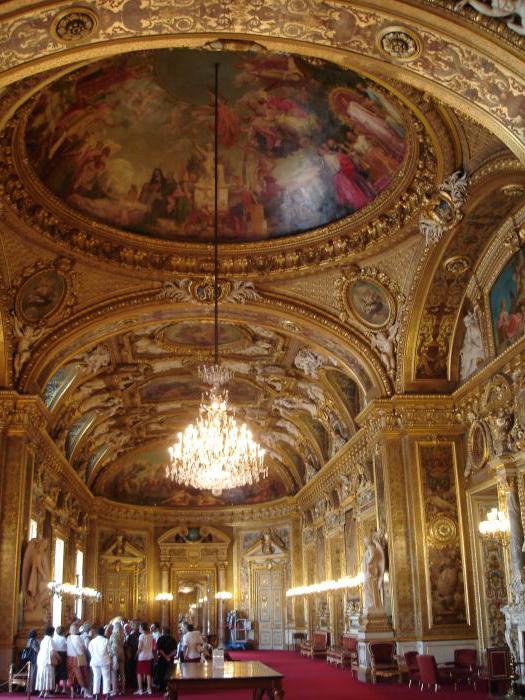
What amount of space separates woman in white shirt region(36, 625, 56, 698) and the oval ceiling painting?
765 centimetres

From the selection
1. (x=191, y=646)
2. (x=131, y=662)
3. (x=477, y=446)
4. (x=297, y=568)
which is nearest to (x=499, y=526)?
(x=477, y=446)

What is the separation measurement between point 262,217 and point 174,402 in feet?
35.0

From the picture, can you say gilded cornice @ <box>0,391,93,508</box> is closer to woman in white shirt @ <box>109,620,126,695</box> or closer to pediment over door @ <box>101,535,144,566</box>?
woman in white shirt @ <box>109,620,126,695</box>

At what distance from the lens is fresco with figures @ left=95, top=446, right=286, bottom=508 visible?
30422 mm

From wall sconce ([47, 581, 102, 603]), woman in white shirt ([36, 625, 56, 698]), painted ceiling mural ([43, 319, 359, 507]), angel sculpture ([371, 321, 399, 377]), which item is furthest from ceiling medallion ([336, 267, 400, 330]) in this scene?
wall sconce ([47, 581, 102, 603])

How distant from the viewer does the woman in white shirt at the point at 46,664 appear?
1321 centimetres

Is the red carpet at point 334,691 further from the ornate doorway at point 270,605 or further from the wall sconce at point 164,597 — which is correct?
the wall sconce at point 164,597

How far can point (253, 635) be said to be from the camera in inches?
1190

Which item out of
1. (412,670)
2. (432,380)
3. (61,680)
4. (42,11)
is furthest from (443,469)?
(42,11)

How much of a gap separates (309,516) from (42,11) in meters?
22.7

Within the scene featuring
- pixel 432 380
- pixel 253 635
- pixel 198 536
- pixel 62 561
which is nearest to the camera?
pixel 432 380

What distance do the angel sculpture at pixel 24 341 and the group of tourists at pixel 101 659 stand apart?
17.1ft

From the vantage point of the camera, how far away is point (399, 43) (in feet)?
25.4

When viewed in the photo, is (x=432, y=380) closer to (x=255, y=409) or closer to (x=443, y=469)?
(x=443, y=469)
